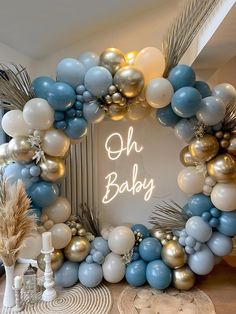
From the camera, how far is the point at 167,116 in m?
1.47

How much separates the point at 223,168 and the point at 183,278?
643 millimetres

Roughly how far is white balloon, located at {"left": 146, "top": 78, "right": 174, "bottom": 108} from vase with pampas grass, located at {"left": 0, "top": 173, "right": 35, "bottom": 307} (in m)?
0.78

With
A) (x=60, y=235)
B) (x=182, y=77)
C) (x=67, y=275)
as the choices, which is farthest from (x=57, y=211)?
(x=182, y=77)

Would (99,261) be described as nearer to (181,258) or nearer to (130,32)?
(181,258)

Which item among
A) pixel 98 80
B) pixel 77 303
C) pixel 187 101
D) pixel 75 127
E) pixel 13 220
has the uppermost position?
pixel 98 80

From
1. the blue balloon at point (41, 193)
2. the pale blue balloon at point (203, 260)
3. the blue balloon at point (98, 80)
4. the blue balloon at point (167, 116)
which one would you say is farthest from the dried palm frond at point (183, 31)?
the pale blue balloon at point (203, 260)

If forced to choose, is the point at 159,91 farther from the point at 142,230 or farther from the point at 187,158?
the point at 142,230

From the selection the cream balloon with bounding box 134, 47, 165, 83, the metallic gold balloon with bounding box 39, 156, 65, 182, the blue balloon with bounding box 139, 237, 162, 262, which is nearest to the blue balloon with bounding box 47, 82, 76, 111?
the metallic gold balloon with bounding box 39, 156, 65, 182

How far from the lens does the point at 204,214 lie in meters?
1.48

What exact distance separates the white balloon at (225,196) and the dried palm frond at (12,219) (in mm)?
941

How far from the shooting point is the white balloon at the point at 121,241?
154 centimetres

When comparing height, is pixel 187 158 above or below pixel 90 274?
above

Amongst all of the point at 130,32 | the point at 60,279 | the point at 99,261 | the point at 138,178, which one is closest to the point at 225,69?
the point at 130,32

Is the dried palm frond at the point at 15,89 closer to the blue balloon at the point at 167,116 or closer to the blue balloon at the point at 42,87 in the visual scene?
the blue balloon at the point at 42,87
